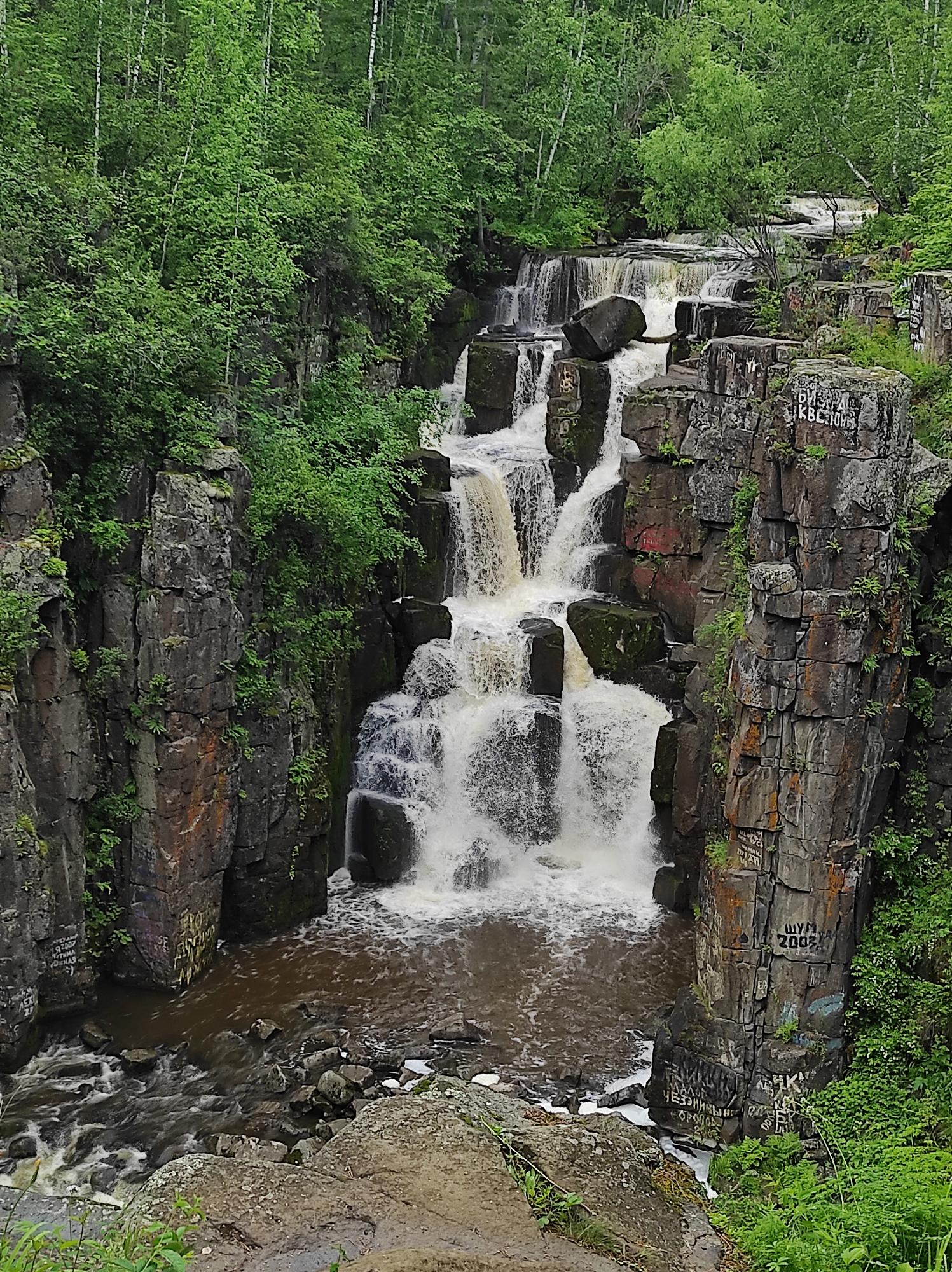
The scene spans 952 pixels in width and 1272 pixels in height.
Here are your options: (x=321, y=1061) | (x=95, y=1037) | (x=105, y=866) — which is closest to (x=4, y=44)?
(x=105, y=866)

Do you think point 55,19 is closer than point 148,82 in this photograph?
Yes

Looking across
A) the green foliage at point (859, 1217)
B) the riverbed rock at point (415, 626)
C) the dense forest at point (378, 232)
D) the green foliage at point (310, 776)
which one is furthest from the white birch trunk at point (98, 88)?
the green foliage at point (859, 1217)

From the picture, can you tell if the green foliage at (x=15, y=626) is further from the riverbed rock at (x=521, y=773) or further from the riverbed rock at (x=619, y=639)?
the riverbed rock at (x=619, y=639)

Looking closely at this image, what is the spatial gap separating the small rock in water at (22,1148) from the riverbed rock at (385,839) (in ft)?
27.3

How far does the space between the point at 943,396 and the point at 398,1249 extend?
14.9 metres

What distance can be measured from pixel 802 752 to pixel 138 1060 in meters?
10.2

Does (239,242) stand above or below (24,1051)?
above

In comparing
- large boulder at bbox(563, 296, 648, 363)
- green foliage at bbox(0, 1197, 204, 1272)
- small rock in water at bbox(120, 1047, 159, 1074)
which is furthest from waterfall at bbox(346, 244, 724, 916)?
green foliage at bbox(0, 1197, 204, 1272)

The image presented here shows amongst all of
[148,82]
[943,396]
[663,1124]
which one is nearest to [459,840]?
[663,1124]

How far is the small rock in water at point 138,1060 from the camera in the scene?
18344mm

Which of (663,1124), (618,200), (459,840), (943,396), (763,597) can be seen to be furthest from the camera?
(618,200)

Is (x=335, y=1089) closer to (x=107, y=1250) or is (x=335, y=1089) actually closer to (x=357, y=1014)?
(x=357, y=1014)

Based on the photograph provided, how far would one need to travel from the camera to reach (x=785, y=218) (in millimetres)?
34906

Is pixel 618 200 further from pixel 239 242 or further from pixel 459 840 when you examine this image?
pixel 459 840
